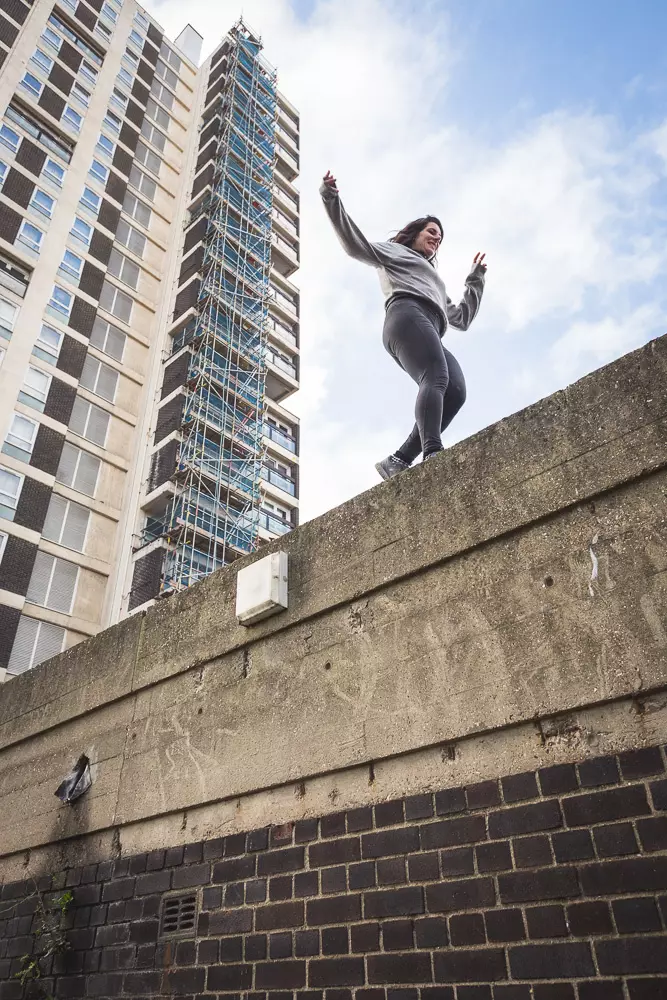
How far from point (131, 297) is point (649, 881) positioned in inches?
1395

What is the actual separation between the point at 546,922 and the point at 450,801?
60cm

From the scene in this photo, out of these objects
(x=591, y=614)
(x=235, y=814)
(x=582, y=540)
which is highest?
(x=582, y=540)

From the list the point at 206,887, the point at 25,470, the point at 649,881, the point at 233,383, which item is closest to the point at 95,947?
the point at 206,887

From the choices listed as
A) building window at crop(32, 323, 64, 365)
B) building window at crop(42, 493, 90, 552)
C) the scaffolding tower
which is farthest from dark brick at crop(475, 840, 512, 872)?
building window at crop(32, 323, 64, 365)

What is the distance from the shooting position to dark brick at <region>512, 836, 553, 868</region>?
2717mm

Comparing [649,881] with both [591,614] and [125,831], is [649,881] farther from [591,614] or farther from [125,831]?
[125,831]

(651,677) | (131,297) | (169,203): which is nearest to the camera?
(651,677)

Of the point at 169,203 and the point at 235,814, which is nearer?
the point at 235,814

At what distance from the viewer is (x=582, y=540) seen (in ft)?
10.4

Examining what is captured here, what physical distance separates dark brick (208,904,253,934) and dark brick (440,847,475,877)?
126 cm

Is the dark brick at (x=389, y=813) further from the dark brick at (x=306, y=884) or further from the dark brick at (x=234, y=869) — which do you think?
the dark brick at (x=234, y=869)

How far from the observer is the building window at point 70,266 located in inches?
1219

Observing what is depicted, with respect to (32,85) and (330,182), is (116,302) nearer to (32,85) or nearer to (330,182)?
(32,85)

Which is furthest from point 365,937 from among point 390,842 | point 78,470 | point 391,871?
point 78,470
